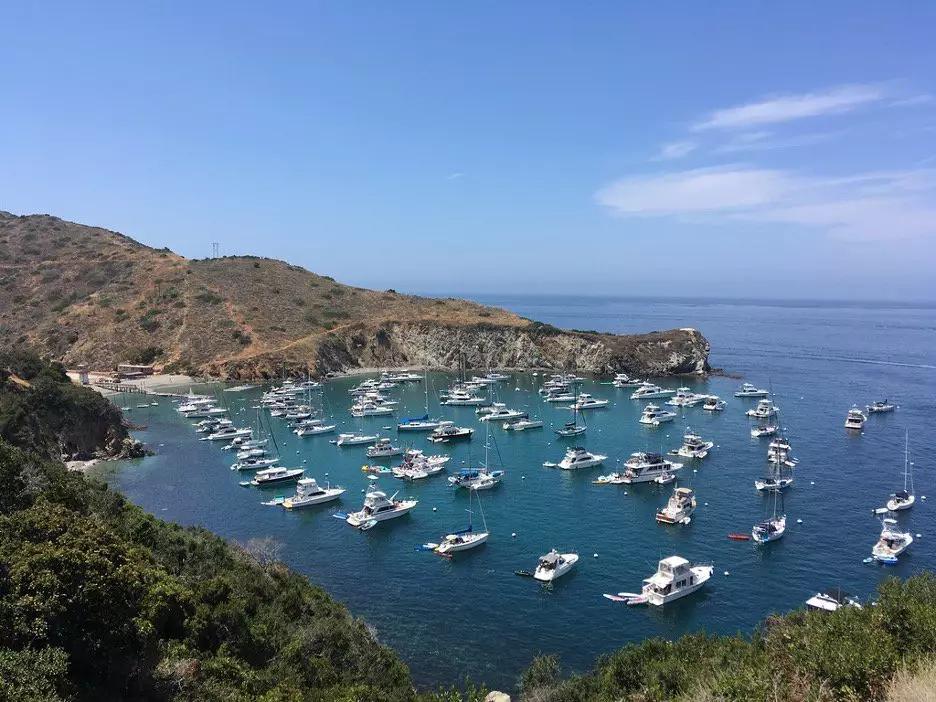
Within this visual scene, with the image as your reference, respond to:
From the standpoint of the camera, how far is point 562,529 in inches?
1649

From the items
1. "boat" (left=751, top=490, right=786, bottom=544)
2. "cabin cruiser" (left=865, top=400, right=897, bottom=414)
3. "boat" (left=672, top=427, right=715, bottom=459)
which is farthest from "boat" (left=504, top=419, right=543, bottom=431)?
"cabin cruiser" (left=865, top=400, right=897, bottom=414)

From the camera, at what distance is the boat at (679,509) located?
42688mm

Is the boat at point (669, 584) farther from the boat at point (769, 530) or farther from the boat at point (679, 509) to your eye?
the boat at point (679, 509)

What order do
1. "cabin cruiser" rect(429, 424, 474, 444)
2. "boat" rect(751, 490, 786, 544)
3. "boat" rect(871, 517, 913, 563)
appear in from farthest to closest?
"cabin cruiser" rect(429, 424, 474, 444), "boat" rect(751, 490, 786, 544), "boat" rect(871, 517, 913, 563)

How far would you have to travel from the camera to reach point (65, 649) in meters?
14.3

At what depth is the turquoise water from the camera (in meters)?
30.3

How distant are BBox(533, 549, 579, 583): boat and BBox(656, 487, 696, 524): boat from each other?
10.3 meters

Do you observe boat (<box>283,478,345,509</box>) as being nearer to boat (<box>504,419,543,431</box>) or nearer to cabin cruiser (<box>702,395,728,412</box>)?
boat (<box>504,419,543,431</box>)

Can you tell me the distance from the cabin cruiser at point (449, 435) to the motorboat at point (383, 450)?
228 inches

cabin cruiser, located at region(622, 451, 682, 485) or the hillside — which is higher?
the hillside

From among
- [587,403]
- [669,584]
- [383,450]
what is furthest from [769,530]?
[587,403]

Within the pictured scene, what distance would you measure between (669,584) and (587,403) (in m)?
53.4

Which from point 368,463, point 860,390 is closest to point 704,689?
point 368,463

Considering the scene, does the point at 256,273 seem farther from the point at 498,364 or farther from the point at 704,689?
the point at 704,689
